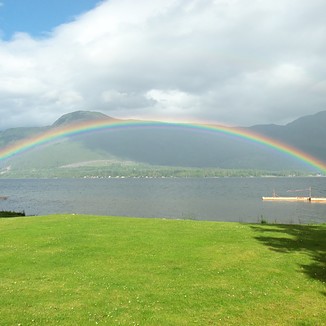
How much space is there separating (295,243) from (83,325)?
14.1 meters

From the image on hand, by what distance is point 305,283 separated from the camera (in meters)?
14.3

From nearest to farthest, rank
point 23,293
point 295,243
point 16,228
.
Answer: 1. point 23,293
2. point 295,243
3. point 16,228

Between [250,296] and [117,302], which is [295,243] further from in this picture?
[117,302]

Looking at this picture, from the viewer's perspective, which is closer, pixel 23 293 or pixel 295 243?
pixel 23 293

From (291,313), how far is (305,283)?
2.99 meters

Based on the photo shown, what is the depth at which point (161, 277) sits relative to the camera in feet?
49.0

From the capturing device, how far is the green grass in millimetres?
11609

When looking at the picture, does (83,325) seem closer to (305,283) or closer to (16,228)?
(305,283)

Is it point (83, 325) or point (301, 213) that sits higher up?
point (83, 325)

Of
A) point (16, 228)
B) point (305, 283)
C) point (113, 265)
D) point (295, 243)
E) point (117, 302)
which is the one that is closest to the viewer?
point (117, 302)

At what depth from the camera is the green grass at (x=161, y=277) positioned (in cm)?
1161

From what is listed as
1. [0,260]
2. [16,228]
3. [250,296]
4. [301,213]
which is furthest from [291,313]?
[301,213]

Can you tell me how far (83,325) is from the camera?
10961 millimetres

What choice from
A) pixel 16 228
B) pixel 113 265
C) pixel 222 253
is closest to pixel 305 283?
pixel 222 253
